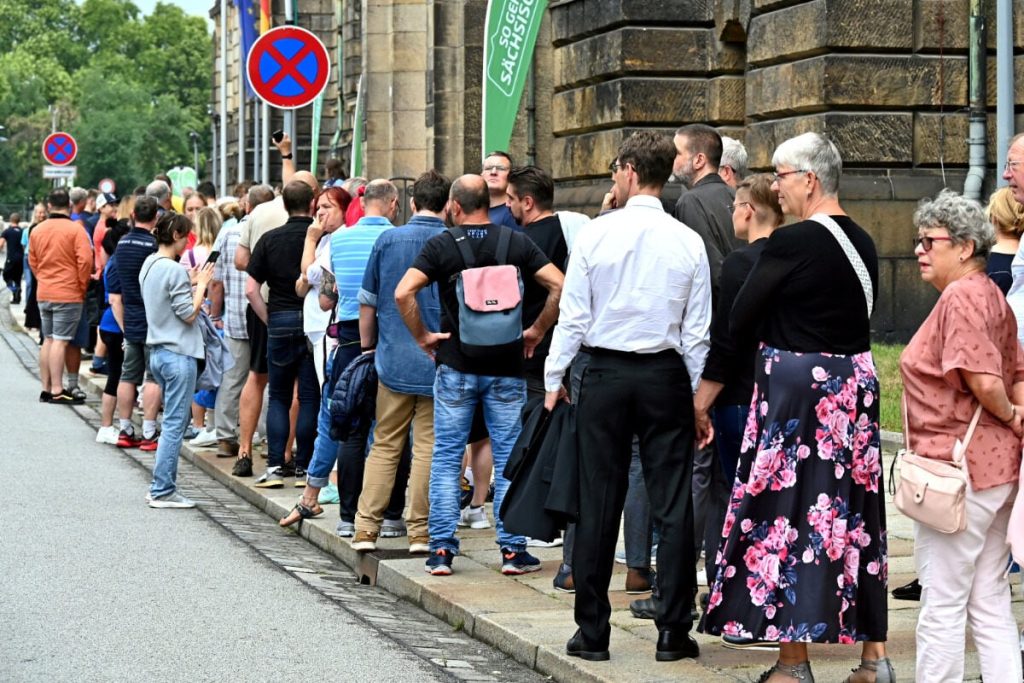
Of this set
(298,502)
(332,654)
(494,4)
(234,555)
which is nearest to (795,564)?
(332,654)

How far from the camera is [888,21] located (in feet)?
50.6

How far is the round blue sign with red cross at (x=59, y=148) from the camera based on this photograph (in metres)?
39.5

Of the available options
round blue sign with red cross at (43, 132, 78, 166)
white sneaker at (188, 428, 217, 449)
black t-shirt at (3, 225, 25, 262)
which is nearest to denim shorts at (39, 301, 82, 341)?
white sneaker at (188, 428, 217, 449)

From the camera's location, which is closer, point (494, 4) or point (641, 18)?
point (494, 4)

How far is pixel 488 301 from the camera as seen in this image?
8.87 meters

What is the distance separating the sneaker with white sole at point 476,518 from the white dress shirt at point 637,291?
11.9 ft

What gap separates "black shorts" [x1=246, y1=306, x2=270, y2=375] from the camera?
1345cm

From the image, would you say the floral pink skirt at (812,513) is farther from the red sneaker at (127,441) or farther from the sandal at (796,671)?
the red sneaker at (127,441)

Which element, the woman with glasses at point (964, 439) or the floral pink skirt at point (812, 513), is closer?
the woman with glasses at point (964, 439)

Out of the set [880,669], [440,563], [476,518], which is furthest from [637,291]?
[476,518]

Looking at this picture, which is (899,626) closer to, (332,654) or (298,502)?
(332,654)

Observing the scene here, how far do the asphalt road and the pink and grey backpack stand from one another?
142 centimetres

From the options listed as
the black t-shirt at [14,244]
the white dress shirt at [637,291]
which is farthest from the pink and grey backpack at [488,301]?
the black t-shirt at [14,244]

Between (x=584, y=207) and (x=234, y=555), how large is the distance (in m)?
8.75
